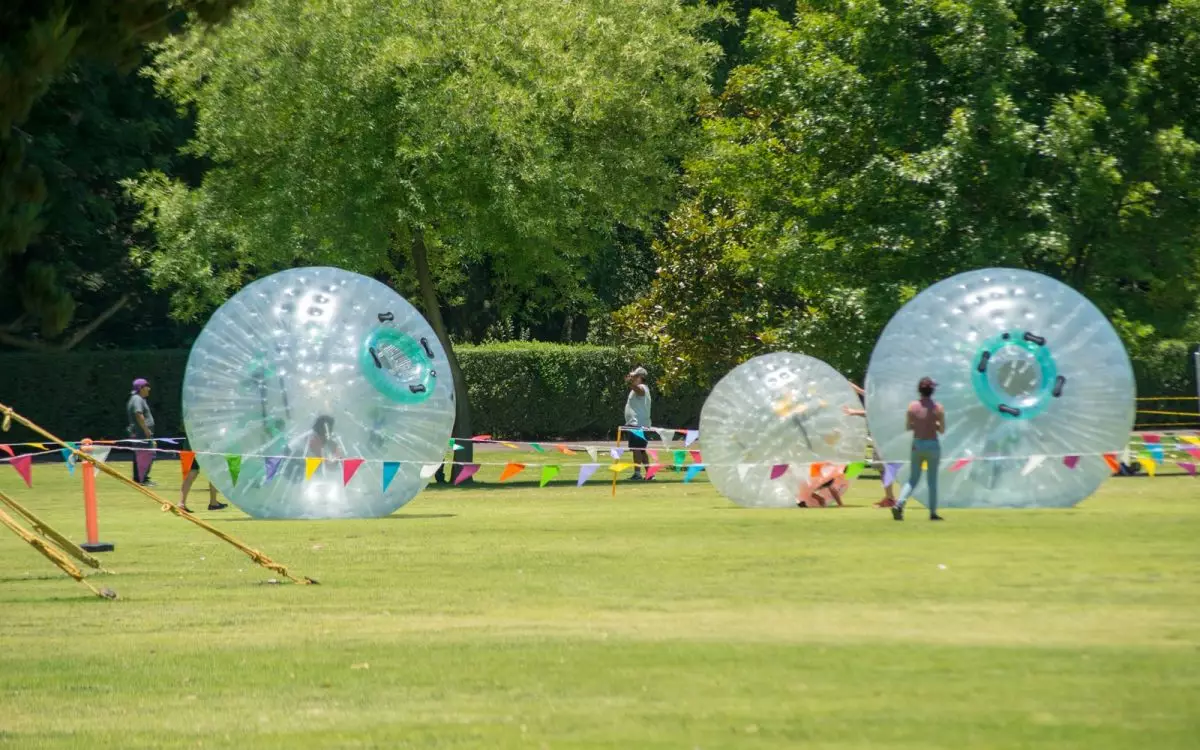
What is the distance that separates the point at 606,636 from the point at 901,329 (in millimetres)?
10778

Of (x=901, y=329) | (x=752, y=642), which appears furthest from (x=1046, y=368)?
(x=752, y=642)

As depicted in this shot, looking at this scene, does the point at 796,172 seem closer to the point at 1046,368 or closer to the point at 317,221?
the point at 317,221

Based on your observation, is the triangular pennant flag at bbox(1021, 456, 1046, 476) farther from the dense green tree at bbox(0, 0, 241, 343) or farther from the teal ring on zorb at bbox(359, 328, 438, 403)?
the dense green tree at bbox(0, 0, 241, 343)

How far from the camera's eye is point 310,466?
65.5ft

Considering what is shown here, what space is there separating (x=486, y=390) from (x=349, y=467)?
27.0m

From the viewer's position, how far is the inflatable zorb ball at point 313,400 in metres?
20.1

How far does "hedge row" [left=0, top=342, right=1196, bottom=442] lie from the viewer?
4425 cm

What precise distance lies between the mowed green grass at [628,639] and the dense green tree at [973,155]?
10.9 m

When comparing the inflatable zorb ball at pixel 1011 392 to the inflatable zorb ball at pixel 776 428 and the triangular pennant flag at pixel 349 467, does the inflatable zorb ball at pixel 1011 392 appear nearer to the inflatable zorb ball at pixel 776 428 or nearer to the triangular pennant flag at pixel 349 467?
the inflatable zorb ball at pixel 776 428

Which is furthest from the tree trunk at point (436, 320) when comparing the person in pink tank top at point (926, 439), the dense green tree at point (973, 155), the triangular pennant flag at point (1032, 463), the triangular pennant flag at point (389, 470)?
the triangular pennant flag at point (1032, 463)

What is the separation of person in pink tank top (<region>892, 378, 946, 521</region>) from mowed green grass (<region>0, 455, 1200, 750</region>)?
0.47 meters

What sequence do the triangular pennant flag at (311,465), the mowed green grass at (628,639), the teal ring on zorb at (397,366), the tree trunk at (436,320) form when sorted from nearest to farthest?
the mowed green grass at (628,639)
the triangular pennant flag at (311,465)
the teal ring on zorb at (397,366)
the tree trunk at (436,320)

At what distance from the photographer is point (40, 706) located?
9.45 metres

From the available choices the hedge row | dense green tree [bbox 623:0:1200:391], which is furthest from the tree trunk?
the hedge row
